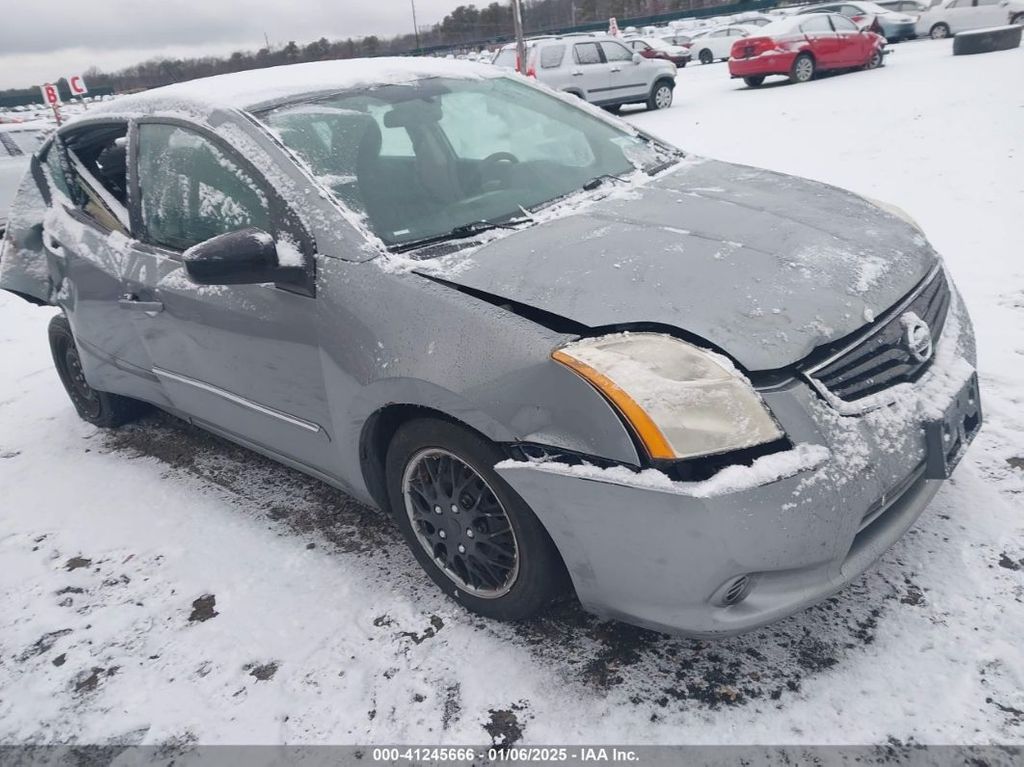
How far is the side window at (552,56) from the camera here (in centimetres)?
1390

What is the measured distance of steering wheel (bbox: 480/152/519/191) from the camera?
9.13ft

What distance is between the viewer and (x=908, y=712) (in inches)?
71.9

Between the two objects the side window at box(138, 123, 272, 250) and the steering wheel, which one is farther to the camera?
the steering wheel

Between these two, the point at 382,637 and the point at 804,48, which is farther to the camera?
the point at 804,48

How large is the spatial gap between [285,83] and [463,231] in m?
1.07

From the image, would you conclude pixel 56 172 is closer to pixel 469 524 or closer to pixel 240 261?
pixel 240 261

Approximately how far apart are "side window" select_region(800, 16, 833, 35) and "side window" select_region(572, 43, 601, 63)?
13.4 ft

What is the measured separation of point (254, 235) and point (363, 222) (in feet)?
1.13

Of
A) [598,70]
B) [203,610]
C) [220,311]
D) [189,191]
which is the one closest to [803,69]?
[598,70]

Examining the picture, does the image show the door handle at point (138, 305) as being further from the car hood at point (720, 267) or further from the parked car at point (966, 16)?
the parked car at point (966, 16)

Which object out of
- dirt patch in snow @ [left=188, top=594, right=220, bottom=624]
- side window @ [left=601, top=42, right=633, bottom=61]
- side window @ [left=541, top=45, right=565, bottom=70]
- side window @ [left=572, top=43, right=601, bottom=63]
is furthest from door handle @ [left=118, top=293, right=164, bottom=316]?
side window @ [left=601, top=42, right=633, bottom=61]

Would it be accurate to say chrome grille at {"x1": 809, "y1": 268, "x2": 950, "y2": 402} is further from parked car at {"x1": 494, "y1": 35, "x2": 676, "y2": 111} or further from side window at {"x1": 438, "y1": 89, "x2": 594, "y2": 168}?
parked car at {"x1": 494, "y1": 35, "x2": 676, "y2": 111}

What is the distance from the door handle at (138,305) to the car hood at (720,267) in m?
1.43

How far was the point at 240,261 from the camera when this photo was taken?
7.61 feet
